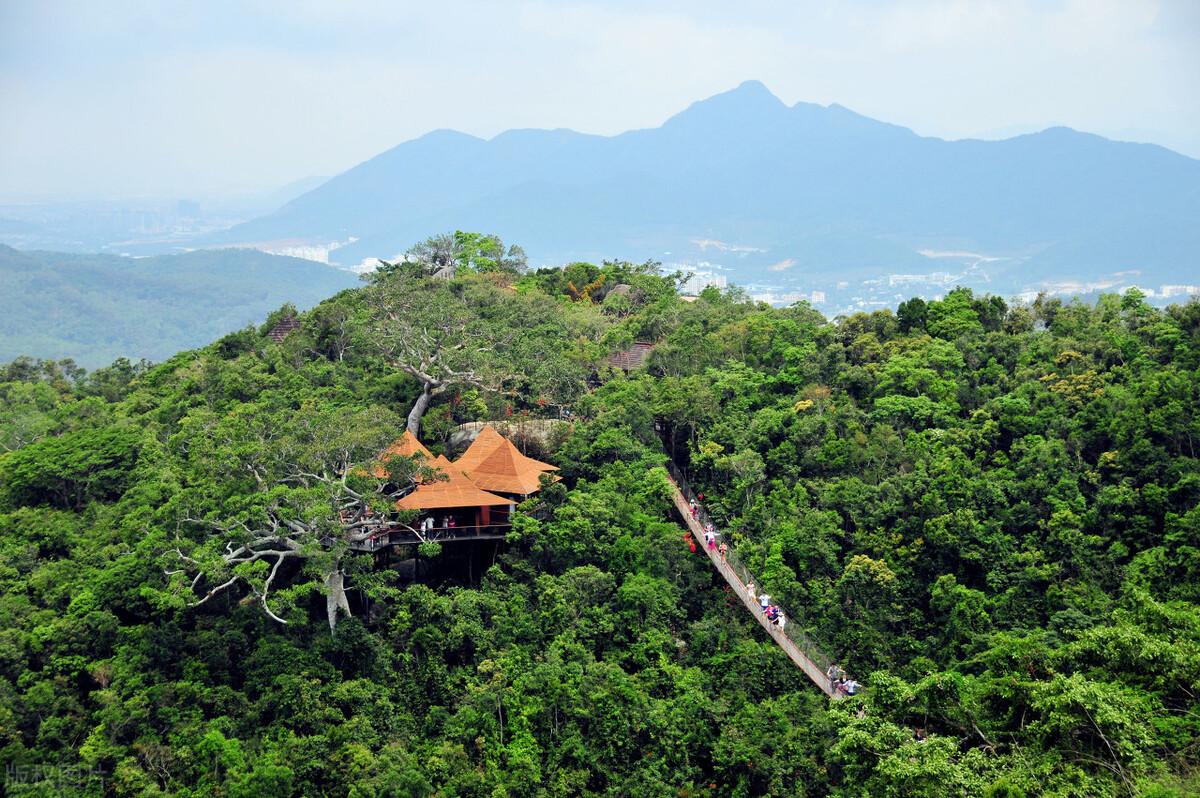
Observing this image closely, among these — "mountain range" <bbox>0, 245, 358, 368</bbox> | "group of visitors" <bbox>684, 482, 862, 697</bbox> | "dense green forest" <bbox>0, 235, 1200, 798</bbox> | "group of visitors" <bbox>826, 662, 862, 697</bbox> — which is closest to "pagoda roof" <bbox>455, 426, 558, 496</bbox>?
"dense green forest" <bbox>0, 235, 1200, 798</bbox>

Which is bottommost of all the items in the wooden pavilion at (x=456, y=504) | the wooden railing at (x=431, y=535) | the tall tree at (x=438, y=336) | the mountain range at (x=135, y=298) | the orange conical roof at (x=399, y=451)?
the mountain range at (x=135, y=298)

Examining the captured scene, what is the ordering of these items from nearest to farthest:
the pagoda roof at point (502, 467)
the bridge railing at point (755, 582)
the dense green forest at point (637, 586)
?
the dense green forest at point (637, 586)
the bridge railing at point (755, 582)
the pagoda roof at point (502, 467)

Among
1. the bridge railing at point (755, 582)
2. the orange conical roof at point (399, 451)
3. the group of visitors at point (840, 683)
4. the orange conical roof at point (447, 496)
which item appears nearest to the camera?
the group of visitors at point (840, 683)

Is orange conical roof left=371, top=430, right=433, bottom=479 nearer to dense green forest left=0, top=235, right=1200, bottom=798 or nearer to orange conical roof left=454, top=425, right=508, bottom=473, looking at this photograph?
dense green forest left=0, top=235, right=1200, bottom=798

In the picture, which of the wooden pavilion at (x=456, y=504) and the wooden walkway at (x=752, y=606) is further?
the wooden pavilion at (x=456, y=504)

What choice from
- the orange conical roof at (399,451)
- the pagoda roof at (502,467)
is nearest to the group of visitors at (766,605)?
the pagoda roof at (502,467)

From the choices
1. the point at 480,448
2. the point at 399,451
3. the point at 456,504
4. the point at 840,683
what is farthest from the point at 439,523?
the point at 840,683

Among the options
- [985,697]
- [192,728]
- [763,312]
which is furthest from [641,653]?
[763,312]

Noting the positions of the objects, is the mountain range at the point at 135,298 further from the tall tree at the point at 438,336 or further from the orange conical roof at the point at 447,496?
the orange conical roof at the point at 447,496

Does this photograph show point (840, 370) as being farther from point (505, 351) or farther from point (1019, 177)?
point (1019, 177)

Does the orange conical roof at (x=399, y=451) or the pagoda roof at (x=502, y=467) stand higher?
the orange conical roof at (x=399, y=451)
